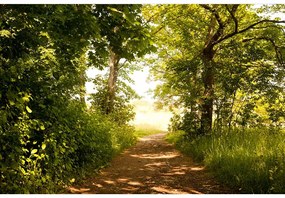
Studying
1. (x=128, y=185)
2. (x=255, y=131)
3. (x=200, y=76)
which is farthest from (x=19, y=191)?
(x=200, y=76)

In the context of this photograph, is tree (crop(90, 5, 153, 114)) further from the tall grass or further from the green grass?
the green grass

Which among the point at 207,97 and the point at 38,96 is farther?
the point at 207,97

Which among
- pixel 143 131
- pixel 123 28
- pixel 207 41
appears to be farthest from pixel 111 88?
pixel 143 131

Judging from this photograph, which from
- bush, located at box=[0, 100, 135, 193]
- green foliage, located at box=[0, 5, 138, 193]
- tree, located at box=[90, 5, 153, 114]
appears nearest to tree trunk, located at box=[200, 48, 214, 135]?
bush, located at box=[0, 100, 135, 193]

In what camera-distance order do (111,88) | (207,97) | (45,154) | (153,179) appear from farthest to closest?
(111,88), (207,97), (153,179), (45,154)

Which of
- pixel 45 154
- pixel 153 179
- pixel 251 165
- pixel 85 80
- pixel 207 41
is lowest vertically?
pixel 153 179

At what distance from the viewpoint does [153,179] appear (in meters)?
7.56

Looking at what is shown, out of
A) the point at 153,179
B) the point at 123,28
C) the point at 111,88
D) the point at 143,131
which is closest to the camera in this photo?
the point at 123,28

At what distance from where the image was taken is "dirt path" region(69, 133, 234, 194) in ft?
21.1

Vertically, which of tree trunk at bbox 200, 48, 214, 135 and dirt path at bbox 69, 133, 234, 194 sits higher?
tree trunk at bbox 200, 48, 214, 135

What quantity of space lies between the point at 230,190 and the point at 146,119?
126 ft

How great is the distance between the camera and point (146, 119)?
1747 inches

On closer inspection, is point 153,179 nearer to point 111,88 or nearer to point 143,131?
point 111,88

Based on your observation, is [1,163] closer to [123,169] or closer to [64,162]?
[64,162]
